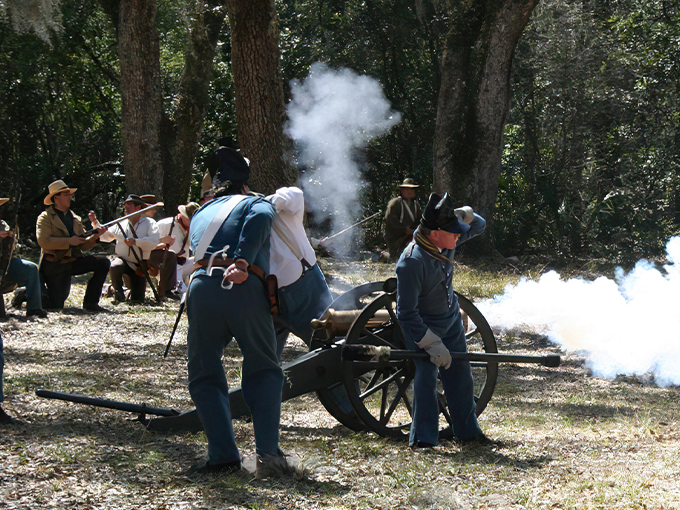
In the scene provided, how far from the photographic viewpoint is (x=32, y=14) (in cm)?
1420

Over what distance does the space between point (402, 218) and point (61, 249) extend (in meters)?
4.81

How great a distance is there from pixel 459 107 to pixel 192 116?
5.83 metres

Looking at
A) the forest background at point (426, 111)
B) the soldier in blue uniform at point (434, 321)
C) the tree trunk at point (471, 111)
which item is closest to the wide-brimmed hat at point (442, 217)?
the soldier in blue uniform at point (434, 321)

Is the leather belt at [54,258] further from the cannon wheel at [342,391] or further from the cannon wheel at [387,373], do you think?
the cannon wheel at [387,373]

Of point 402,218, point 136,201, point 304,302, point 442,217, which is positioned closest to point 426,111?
point 402,218

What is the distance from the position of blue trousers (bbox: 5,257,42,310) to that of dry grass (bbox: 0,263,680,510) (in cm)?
232

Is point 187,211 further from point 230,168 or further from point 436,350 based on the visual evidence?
point 436,350

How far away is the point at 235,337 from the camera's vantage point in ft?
13.5

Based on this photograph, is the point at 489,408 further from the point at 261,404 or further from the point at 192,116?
the point at 192,116

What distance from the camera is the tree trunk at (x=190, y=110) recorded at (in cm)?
1648

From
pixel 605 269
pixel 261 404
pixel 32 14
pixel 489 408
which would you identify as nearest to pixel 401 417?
pixel 489 408

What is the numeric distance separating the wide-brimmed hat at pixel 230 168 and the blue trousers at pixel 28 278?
5847 millimetres

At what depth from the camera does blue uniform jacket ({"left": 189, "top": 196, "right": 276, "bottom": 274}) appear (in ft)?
13.8

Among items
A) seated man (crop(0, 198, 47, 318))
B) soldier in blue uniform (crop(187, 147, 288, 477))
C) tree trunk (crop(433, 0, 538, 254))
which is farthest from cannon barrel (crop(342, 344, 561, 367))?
tree trunk (crop(433, 0, 538, 254))
